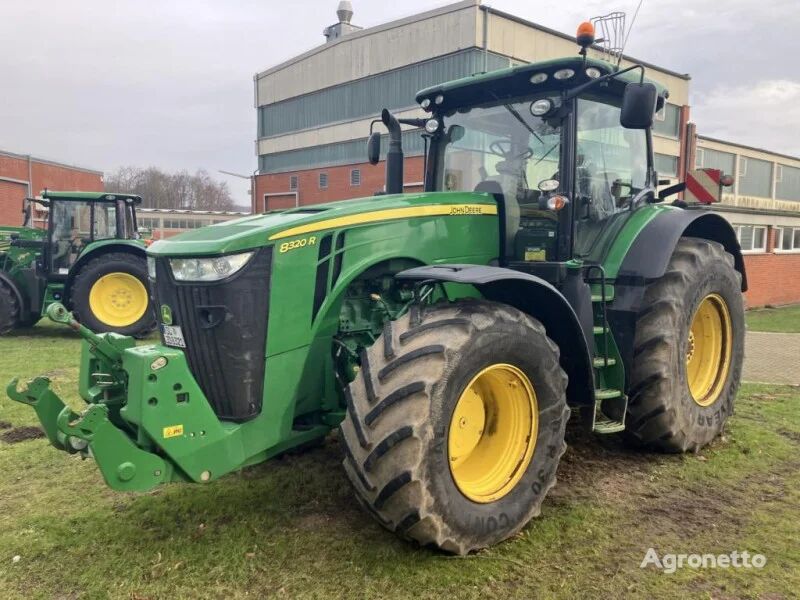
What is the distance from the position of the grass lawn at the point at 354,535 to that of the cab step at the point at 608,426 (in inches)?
14.1

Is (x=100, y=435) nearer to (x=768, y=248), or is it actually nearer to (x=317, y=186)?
(x=768, y=248)

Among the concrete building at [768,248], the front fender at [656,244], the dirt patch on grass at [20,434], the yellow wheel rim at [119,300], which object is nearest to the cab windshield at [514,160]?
the front fender at [656,244]

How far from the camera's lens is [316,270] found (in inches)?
136

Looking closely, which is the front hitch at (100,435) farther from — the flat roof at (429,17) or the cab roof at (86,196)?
the flat roof at (429,17)

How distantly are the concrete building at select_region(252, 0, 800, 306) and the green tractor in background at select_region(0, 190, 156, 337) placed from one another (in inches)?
391

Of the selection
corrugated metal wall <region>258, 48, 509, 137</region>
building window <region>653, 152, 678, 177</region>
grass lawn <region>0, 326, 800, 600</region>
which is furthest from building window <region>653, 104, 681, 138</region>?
grass lawn <region>0, 326, 800, 600</region>

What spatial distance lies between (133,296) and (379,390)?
29.6 feet

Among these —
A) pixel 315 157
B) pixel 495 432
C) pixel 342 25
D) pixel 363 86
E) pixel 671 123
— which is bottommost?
pixel 495 432

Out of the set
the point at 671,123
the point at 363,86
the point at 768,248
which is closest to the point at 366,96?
the point at 363,86

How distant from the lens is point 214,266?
3.18 m

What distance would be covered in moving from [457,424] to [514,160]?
1.99 m

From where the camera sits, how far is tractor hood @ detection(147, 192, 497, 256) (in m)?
3.22

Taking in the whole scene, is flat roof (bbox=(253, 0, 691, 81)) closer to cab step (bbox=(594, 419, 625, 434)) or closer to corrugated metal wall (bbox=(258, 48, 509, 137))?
corrugated metal wall (bbox=(258, 48, 509, 137))

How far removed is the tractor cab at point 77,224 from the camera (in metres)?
10.9
